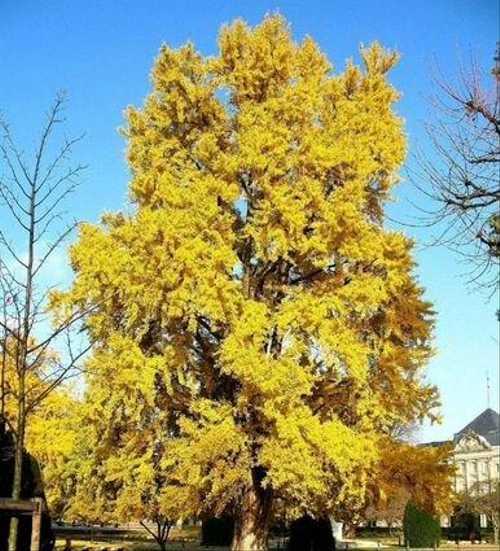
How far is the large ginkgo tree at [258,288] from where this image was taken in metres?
15.8

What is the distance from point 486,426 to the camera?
259 ft

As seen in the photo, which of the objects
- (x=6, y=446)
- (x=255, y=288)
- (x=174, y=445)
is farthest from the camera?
(x=255, y=288)

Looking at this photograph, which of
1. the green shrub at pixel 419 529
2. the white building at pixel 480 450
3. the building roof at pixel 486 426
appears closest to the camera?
the green shrub at pixel 419 529

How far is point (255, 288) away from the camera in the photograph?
18781 mm

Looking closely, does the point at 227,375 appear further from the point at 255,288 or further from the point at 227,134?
the point at 227,134

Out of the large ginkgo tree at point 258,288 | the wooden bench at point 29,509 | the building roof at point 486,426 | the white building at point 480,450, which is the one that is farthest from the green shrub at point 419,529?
the building roof at point 486,426

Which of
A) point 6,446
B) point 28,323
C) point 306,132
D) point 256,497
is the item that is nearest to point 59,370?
point 28,323

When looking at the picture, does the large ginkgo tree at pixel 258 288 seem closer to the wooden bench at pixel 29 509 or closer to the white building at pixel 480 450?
the wooden bench at pixel 29 509

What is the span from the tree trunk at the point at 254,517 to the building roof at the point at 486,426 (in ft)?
203

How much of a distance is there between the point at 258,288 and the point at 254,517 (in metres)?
5.12

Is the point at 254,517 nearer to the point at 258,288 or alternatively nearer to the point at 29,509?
the point at 258,288

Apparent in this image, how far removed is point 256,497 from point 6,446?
5.46m

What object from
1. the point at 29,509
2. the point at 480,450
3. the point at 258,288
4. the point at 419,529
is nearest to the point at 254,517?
the point at 258,288

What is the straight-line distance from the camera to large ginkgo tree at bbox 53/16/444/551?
15.8 meters
